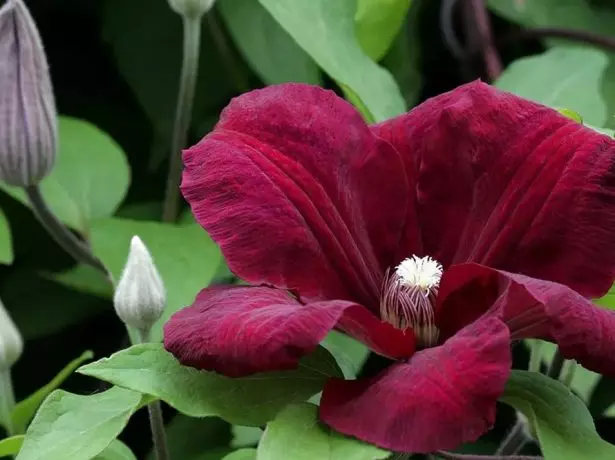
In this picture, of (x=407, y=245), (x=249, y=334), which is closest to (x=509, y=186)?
(x=407, y=245)

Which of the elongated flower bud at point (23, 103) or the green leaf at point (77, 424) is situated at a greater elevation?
the elongated flower bud at point (23, 103)

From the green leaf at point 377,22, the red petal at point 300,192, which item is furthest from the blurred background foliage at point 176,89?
the red petal at point 300,192

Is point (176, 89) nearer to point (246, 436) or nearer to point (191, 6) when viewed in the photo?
point (191, 6)

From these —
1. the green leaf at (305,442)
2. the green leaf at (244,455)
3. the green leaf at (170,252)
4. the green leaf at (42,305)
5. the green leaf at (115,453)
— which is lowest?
the green leaf at (42,305)

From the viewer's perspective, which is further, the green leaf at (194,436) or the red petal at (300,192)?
the green leaf at (194,436)

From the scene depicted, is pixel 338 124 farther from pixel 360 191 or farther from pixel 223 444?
pixel 223 444

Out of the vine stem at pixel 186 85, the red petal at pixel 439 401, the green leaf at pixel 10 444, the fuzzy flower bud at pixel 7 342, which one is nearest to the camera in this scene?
the red petal at pixel 439 401

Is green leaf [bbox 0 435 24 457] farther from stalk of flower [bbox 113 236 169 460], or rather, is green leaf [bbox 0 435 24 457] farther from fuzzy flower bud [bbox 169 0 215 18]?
fuzzy flower bud [bbox 169 0 215 18]

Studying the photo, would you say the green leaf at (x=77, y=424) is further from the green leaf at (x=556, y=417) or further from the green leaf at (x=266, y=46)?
the green leaf at (x=266, y=46)

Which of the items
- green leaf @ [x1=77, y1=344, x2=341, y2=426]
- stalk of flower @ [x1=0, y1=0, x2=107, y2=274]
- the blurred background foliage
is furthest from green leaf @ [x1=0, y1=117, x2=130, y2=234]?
green leaf @ [x1=77, y1=344, x2=341, y2=426]
